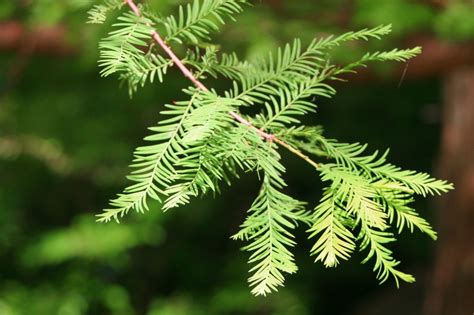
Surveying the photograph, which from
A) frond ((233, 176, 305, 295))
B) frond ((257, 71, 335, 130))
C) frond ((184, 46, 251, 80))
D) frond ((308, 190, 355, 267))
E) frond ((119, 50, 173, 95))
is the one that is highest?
frond ((257, 71, 335, 130))

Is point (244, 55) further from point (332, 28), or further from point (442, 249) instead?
point (442, 249)

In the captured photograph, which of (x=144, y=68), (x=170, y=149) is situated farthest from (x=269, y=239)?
(x=144, y=68)

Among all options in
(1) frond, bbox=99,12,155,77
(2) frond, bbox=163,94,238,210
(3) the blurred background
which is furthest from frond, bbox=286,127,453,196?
(3) the blurred background

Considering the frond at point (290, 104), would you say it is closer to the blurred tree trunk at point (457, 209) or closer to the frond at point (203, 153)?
the frond at point (203, 153)

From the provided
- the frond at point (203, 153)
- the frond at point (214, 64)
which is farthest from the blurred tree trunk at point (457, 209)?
the frond at point (203, 153)

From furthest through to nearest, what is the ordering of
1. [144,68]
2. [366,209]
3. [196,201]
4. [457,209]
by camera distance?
[196,201] → [457,209] → [144,68] → [366,209]

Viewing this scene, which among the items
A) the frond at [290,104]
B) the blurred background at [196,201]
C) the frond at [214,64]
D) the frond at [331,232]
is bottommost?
the blurred background at [196,201]

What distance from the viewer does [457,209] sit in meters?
3.77

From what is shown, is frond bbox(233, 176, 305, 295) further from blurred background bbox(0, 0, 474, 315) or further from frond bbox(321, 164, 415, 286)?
blurred background bbox(0, 0, 474, 315)

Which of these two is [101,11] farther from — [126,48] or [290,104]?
[290,104]

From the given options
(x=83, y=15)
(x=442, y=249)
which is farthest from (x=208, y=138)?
(x=442, y=249)

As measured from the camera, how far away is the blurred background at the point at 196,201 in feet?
9.45

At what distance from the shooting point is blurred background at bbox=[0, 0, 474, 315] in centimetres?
288

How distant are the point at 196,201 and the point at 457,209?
225cm
